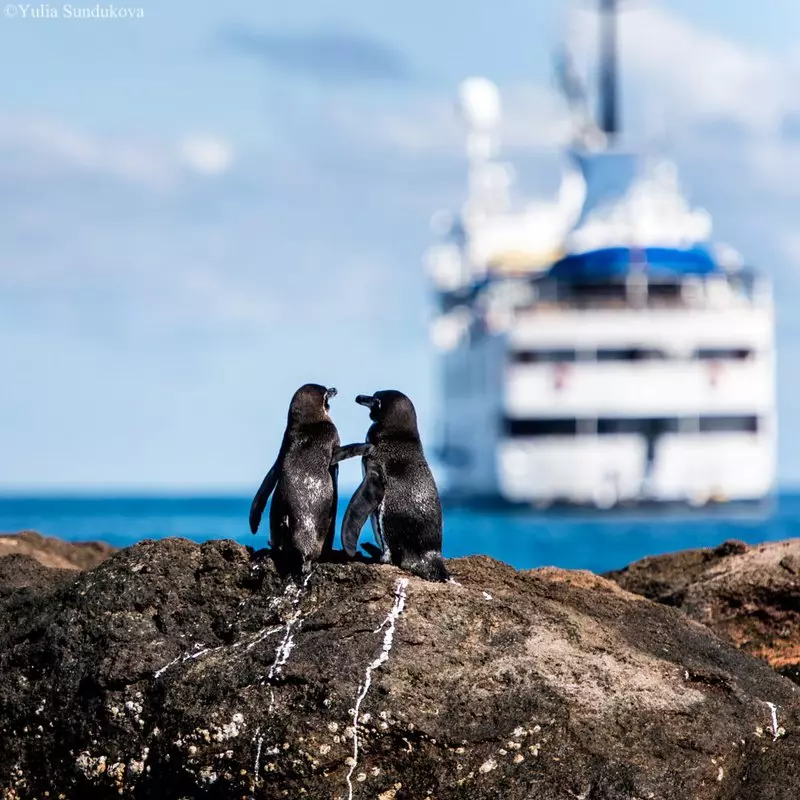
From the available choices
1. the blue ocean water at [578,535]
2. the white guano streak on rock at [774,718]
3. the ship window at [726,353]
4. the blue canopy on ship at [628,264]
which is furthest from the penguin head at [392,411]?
the blue canopy on ship at [628,264]

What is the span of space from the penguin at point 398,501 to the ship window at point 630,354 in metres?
45.6

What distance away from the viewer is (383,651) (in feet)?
23.4

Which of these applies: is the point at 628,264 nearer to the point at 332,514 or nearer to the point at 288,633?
the point at 332,514

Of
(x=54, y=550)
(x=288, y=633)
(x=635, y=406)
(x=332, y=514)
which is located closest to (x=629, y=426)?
(x=635, y=406)

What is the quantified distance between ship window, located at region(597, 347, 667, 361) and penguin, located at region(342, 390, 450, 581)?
45579mm

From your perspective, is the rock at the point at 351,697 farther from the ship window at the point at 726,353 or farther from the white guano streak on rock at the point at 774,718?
the ship window at the point at 726,353

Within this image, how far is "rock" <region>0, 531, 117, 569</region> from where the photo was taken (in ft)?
38.2

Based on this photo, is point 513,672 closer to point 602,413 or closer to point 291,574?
point 291,574

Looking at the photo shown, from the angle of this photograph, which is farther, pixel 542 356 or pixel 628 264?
pixel 628 264

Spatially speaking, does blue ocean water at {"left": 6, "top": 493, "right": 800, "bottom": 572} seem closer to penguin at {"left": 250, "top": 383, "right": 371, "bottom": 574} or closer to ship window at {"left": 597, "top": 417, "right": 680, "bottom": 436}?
ship window at {"left": 597, "top": 417, "right": 680, "bottom": 436}

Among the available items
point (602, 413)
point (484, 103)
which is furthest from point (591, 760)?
point (484, 103)

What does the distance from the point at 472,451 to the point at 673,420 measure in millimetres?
11222

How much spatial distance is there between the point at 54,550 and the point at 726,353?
4399 centimetres

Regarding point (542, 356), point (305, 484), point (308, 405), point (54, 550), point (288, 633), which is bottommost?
point (288, 633)
